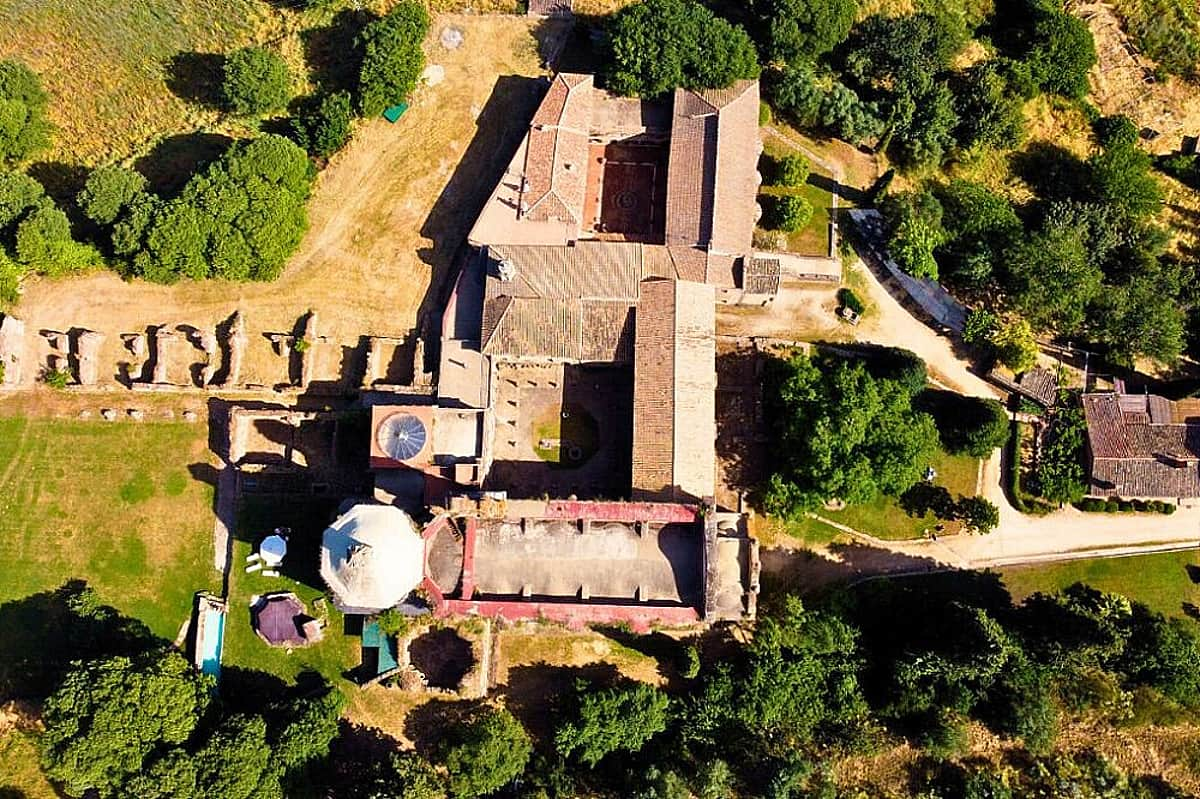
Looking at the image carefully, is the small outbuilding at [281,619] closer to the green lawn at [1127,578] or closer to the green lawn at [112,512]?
the green lawn at [112,512]

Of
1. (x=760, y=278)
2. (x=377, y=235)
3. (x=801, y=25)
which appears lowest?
(x=760, y=278)

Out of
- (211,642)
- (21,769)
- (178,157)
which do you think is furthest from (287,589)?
(178,157)

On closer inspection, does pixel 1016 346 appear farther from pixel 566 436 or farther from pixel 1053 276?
pixel 566 436

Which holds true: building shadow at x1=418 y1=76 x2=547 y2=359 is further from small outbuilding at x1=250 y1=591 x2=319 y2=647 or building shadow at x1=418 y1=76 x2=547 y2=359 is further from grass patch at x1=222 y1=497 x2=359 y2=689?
small outbuilding at x1=250 y1=591 x2=319 y2=647

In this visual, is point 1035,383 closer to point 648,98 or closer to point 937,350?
Result: point 937,350

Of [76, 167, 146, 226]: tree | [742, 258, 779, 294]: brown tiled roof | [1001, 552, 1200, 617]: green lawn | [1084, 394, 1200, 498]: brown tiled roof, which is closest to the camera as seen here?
[76, 167, 146, 226]: tree

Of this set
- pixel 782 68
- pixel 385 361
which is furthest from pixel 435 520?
pixel 782 68

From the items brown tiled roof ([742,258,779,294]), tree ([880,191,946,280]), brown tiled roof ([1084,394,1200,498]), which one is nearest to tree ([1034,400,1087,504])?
brown tiled roof ([1084,394,1200,498])
